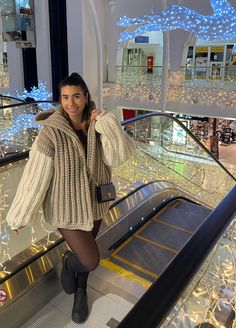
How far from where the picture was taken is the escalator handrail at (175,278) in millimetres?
830

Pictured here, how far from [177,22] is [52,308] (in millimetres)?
8661

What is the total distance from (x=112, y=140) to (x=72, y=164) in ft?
0.75

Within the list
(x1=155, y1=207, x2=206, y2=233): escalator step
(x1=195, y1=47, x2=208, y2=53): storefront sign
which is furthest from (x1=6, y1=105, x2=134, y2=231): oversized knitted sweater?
(x1=195, y1=47, x2=208, y2=53): storefront sign

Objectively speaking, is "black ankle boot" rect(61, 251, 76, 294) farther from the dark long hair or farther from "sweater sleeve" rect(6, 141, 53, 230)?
the dark long hair

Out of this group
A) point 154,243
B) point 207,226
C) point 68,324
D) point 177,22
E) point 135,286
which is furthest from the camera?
point 177,22

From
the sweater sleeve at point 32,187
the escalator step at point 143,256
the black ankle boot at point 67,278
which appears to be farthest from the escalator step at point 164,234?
the sweater sleeve at point 32,187

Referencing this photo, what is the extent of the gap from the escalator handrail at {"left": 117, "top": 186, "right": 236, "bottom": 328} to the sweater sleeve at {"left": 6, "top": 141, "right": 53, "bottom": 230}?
76 cm

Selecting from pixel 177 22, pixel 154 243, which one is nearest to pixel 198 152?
pixel 177 22

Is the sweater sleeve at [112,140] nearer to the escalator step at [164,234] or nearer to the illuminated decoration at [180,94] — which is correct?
the escalator step at [164,234]

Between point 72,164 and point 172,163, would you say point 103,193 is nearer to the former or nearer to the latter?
point 72,164

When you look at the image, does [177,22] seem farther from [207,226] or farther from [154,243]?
[207,226]

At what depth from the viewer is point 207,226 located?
3.94 feet

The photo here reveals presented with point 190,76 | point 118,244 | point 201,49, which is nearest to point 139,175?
point 118,244

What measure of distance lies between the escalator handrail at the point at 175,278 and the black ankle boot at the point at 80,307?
1013 mm
